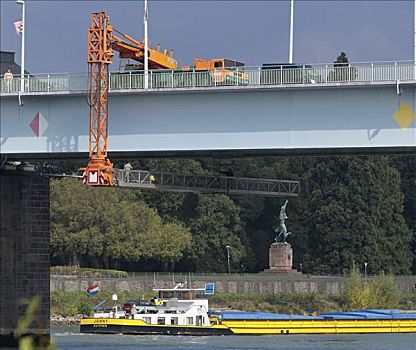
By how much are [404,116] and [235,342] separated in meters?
39.5

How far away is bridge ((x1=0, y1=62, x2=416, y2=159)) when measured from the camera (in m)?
50.1

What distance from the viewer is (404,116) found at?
162 feet

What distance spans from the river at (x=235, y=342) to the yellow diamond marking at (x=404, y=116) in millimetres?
31037

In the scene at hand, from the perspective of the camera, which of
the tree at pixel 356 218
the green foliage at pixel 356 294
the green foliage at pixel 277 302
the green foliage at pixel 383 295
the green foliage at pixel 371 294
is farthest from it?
the tree at pixel 356 218

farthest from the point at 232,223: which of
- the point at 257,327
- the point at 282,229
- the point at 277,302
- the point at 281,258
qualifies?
the point at 257,327

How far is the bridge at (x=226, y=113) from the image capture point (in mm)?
50125

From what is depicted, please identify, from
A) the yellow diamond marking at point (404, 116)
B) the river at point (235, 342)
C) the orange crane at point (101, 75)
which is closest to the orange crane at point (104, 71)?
the orange crane at point (101, 75)

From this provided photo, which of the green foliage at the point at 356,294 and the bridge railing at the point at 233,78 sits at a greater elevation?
the bridge railing at the point at 233,78

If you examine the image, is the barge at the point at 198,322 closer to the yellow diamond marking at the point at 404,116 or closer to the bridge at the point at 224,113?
the bridge at the point at 224,113

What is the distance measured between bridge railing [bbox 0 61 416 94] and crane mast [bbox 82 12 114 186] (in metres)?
0.66

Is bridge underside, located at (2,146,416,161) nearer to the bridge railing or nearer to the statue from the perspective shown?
the bridge railing

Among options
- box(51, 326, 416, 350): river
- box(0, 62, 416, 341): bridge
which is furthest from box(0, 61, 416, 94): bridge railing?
box(51, 326, 416, 350): river

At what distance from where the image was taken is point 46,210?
2586 inches

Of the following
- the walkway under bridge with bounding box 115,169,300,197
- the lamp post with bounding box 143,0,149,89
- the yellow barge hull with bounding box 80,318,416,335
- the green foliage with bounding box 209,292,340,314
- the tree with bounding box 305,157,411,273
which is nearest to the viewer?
the lamp post with bounding box 143,0,149,89
